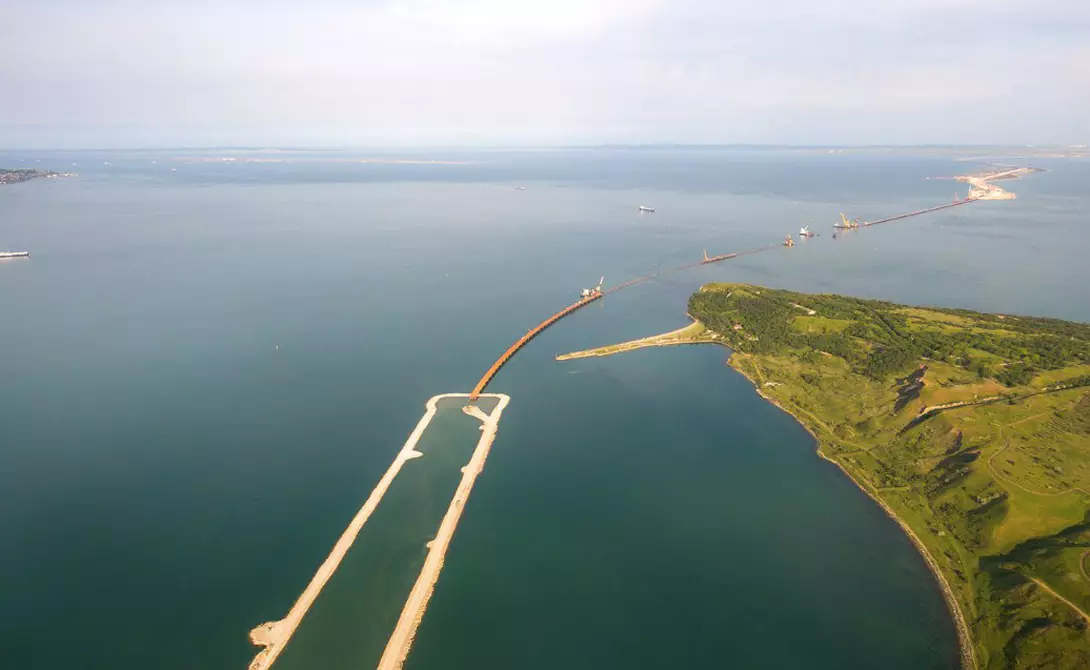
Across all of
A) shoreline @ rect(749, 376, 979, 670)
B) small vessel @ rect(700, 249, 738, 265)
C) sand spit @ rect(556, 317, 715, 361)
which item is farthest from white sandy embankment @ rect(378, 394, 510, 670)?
small vessel @ rect(700, 249, 738, 265)

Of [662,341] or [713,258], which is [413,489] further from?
[713,258]

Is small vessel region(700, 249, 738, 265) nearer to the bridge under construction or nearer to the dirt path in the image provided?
the bridge under construction

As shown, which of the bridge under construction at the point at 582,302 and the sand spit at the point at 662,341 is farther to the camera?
the sand spit at the point at 662,341

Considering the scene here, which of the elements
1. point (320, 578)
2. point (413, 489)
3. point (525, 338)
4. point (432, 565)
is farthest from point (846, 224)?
point (320, 578)

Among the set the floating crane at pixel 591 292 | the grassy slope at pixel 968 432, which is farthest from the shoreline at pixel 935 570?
the floating crane at pixel 591 292

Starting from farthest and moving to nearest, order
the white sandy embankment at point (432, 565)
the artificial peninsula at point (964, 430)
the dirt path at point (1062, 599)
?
the artificial peninsula at point (964, 430)
the white sandy embankment at point (432, 565)
the dirt path at point (1062, 599)

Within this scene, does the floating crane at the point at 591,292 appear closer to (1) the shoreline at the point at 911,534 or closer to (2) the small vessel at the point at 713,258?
(1) the shoreline at the point at 911,534
